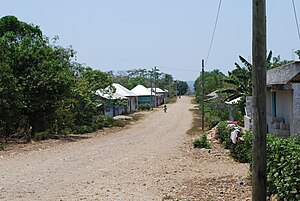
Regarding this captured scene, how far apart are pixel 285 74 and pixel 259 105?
6514mm

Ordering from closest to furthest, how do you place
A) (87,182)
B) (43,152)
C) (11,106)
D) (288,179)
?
(288,179)
(87,182)
(43,152)
(11,106)

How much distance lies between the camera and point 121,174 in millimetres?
13570

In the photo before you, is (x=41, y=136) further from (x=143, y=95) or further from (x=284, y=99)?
(x=143, y=95)

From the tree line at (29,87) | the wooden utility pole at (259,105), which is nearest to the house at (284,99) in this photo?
the wooden utility pole at (259,105)

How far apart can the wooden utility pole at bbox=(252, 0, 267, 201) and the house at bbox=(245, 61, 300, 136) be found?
4474 mm

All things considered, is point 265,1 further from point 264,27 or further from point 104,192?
point 104,192

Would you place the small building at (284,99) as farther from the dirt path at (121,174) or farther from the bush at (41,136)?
the bush at (41,136)

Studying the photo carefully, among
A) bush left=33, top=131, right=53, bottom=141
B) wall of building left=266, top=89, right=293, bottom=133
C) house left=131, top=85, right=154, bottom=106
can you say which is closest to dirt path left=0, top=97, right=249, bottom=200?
wall of building left=266, top=89, right=293, bottom=133

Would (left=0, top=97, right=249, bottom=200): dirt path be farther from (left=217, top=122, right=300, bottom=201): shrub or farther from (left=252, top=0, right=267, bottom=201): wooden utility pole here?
(left=252, top=0, right=267, bottom=201): wooden utility pole

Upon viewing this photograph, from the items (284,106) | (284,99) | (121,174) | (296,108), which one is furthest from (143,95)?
(296,108)

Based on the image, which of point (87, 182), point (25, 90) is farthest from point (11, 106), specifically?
point (87, 182)

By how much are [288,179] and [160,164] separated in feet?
30.2

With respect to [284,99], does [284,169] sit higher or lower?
lower

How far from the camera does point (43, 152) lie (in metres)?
20.2
